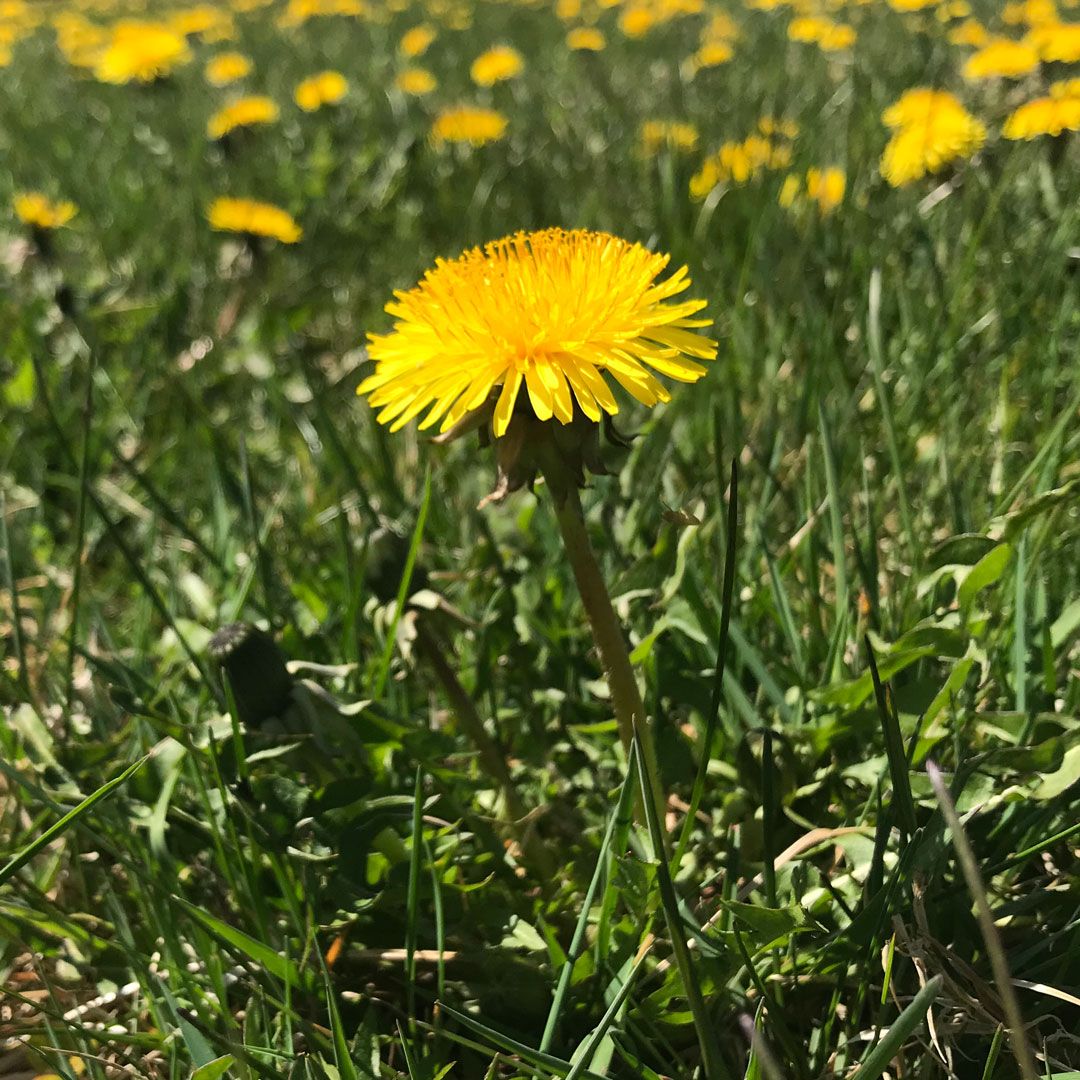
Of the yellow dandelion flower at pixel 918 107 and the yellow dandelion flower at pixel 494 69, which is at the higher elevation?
the yellow dandelion flower at pixel 494 69

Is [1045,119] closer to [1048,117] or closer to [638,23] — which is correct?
[1048,117]

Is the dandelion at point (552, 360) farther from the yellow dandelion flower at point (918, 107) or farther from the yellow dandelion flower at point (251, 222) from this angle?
Result: the yellow dandelion flower at point (251, 222)

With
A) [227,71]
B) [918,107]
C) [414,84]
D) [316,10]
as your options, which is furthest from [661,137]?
[316,10]

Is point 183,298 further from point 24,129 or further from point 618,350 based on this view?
point 24,129

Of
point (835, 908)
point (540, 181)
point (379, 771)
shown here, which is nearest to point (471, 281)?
point (379, 771)

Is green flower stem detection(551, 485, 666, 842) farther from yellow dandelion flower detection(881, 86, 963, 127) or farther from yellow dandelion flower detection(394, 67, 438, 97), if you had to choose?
yellow dandelion flower detection(394, 67, 438, 97)

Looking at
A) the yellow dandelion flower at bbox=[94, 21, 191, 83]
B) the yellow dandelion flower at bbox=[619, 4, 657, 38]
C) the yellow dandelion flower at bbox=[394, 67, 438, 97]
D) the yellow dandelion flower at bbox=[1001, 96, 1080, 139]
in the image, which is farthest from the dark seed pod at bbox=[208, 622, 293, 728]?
the yellow dandelion flower at bbox=[619, 4, 657, 38]

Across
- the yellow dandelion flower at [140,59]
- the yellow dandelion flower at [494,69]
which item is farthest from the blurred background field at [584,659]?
the yellow dandelion flower at [494,69]
